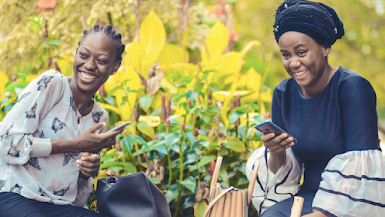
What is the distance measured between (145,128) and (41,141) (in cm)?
100

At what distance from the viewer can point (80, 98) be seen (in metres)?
2.07

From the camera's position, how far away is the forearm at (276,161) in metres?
2.00

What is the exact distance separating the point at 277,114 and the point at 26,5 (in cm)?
293

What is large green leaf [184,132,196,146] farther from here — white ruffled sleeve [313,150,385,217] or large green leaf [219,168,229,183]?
white ruffled sleeve [313,150,385,217]

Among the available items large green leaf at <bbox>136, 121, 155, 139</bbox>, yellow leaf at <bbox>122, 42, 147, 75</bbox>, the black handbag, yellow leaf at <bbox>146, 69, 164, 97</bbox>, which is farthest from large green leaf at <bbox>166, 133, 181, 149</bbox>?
yellow leaf at <bbox>122, 42, 147, 75</bbox>

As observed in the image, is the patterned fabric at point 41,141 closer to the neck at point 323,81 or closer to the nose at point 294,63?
the nose at point 294,63

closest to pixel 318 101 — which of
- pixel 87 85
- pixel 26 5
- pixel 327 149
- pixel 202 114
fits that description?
pixel 327 149

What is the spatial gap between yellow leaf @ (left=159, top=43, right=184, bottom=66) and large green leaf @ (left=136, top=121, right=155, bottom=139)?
1236 millimetres

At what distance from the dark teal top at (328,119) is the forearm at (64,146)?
3.74 ft

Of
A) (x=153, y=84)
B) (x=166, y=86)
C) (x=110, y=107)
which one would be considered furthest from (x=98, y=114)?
(x=166, y=86)

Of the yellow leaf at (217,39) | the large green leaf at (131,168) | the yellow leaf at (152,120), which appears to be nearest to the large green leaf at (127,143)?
the large green leaf at (131,168)

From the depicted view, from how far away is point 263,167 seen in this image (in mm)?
2146

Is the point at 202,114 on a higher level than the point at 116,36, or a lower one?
lower

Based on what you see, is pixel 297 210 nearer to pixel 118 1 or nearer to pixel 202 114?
pixel 202 114
